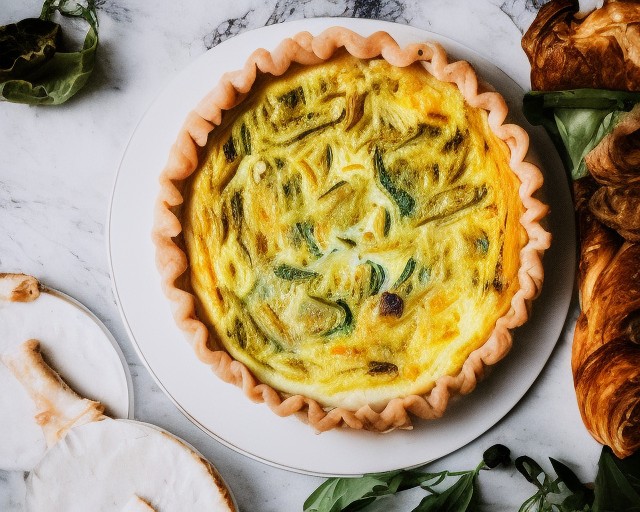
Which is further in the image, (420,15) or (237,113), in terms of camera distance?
(420,15)

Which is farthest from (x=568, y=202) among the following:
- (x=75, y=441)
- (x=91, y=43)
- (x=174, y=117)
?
(x=75, y=441)

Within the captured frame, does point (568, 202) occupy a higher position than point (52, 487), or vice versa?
point (568, 202)

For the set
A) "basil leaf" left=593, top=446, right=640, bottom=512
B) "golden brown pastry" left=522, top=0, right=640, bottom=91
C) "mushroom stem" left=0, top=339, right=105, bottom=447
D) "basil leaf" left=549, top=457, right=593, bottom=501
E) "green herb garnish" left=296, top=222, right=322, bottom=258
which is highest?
"golden brown pastry" left=522, top=0, right=640, bottom=91

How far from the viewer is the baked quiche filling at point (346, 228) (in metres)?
1.77

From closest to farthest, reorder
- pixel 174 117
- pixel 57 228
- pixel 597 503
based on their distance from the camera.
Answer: pixel 597 503
pixel 174 117
pixel 57 228

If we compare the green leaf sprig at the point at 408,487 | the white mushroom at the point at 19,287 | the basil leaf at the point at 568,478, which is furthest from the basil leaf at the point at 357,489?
the white mushroom at the point at 19,287

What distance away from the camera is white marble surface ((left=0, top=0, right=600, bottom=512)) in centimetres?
196

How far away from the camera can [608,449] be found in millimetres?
1743

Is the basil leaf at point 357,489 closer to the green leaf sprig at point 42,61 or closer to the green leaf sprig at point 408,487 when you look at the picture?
the green leaf sprig at point 408,487

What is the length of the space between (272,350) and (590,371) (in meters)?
0.71

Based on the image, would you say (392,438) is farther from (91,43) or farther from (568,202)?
(91,43)

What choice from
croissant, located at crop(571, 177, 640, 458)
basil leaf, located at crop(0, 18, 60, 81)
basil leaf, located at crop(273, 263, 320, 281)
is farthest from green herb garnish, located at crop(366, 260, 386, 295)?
basil leaf, located at crop(0, 18, 60, 81)

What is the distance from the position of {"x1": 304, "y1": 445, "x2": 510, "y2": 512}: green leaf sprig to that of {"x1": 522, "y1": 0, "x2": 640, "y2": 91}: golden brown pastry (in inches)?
35.2

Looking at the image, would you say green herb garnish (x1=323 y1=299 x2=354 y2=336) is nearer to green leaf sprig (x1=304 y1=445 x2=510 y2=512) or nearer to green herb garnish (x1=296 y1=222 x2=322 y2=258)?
green herb garnish (x1=296 y1=222 x2=322 y2=258)
